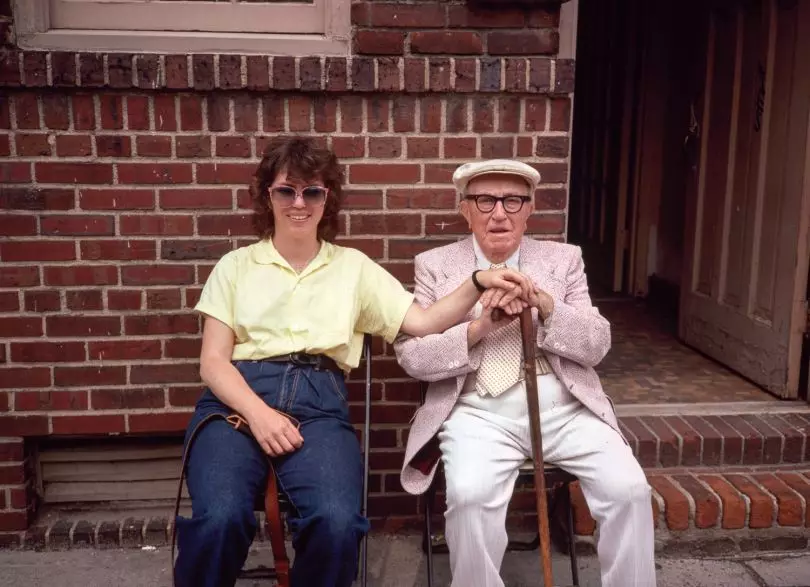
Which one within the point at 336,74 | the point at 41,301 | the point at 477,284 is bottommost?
the point at 41,301

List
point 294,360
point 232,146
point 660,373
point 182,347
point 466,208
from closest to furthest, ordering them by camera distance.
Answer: point 294,360 → point 466,208 → point 232,146 → point 182,347 → point 660,373

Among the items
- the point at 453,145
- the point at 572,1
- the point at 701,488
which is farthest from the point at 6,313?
the point at 701,488

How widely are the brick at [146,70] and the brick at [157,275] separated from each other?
0.65m

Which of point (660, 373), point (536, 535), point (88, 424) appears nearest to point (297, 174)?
point (88, 424)

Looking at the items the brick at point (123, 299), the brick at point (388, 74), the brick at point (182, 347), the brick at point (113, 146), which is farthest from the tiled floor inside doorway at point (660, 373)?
the brick at point (113, 146)

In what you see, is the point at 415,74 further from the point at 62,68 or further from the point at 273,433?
the point at 273,433

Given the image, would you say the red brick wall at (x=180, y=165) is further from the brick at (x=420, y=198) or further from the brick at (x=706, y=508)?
the brick at (x=706, y=508)

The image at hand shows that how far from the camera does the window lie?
114 inches

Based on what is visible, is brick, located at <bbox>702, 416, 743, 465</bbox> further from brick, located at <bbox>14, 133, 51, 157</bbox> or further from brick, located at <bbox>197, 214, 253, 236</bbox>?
brick, located at <bbox>14, 133, 51, 157</bbox>

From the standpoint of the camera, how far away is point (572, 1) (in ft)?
9.75

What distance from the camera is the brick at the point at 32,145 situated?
2842mm

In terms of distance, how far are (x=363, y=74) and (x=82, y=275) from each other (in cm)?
126

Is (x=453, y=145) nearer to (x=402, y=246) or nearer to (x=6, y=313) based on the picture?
(x=402, y=246)

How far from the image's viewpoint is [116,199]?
9.56 feet
